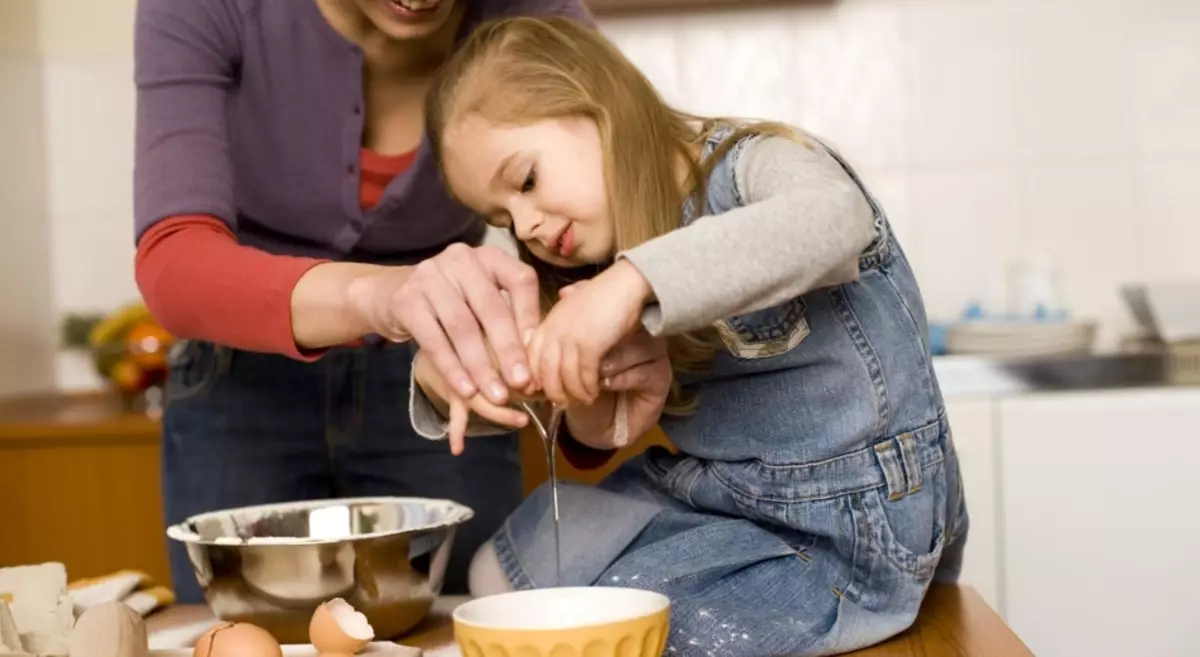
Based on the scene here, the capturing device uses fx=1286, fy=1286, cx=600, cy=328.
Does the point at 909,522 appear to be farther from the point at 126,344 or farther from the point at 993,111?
the point at 126,344

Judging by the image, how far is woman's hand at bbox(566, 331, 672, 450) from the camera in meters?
0.89

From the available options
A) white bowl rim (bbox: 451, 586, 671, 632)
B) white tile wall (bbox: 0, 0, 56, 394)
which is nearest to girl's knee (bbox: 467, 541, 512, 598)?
white bowl rim (bbox: 451, 586, 671, 632)

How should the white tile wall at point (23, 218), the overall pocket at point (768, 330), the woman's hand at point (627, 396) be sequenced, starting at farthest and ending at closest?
the white tile wall at point (23, 218), the overall pocket at point (768, 330), the woman's hand at point (627, 396)

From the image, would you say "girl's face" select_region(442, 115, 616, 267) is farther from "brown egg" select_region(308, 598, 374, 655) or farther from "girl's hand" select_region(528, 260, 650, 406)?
"brown egg" select_region(308, 598, 374, 655)

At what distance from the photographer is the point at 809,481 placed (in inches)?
38.9

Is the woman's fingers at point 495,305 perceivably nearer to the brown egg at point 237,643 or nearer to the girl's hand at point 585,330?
the girl's hand at point 585,330

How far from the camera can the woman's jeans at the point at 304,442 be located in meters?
1.30

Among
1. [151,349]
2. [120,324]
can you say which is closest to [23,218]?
[120,324]

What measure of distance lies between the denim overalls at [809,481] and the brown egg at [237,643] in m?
0.27

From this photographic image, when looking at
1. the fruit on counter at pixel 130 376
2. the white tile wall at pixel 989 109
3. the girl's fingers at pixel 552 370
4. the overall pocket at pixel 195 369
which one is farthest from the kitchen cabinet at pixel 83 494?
the girl's fingers at pixel 552 370

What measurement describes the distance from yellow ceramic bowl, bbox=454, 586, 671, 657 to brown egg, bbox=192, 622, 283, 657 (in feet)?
Result: 0.41

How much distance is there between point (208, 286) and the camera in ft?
3.34

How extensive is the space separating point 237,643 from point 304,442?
1.90 ft

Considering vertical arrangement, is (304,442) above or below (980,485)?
above
